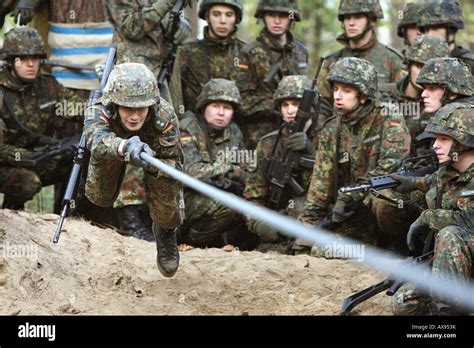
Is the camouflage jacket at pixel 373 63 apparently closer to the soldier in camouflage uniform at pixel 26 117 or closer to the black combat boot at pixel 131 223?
the black combat boot at pixel 131 223

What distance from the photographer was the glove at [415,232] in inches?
321

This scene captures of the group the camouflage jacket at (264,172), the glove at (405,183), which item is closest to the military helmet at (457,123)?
the glove at (405,183)

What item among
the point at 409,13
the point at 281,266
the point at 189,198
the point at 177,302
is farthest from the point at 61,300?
the point at 409,13

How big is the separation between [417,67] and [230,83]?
209 cm

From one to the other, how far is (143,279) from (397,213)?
2.46 meters

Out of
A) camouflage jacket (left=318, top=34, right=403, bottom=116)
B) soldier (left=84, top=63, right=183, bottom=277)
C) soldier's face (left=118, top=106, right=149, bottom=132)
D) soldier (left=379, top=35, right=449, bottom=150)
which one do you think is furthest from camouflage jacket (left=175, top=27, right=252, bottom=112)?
soldier's face (left=118, top=106, right=149, bottom=132)

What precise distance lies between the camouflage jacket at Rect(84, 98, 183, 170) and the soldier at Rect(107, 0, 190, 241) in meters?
1.97

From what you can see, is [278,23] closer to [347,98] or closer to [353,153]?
[347,98]

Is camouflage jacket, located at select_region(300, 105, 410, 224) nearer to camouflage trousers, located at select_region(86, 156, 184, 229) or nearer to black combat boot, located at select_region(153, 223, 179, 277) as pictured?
black combat boot, located at select_region(153, 223, 179, 277)

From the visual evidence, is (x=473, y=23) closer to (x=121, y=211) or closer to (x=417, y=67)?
(x=417, y=67)

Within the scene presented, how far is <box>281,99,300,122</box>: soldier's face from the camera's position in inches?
445

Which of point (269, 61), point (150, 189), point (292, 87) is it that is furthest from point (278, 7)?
point (150, 189)

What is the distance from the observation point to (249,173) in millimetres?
11281

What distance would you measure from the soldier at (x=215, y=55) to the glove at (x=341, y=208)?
258 centimetres
